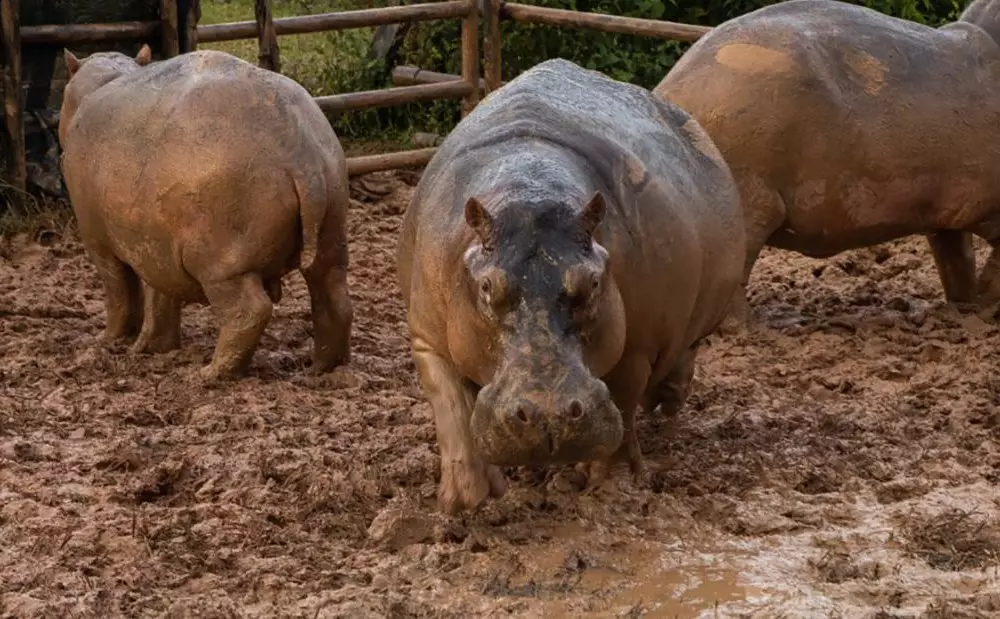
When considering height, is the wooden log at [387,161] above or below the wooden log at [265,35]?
below

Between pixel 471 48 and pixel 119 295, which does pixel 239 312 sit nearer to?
pixel 119 295

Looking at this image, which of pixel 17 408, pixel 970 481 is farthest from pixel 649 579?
pixel 17 408

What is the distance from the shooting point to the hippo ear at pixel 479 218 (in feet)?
12.9

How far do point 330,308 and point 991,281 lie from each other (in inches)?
110

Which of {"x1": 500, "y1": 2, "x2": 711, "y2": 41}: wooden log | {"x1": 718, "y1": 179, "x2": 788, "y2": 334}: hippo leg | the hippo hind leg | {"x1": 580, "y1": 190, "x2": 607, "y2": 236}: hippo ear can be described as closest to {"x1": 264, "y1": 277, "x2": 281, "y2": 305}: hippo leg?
the hippo hind leg

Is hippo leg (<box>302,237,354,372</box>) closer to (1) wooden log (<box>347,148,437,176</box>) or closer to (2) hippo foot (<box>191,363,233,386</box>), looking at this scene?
(2) hippo foot (<box>191,363,233,386</box>)

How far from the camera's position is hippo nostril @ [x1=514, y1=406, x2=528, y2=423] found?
149 inches

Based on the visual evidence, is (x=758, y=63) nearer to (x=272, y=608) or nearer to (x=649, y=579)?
(x=649, y=579)

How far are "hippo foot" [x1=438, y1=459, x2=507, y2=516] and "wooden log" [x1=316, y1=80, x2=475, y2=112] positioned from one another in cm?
445

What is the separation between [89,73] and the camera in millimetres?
6465

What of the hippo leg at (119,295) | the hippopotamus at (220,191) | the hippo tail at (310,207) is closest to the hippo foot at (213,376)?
the hippopotamus at (220,191)

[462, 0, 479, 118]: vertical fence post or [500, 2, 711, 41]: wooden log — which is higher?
[500, 2, 711, 41]: wooden log

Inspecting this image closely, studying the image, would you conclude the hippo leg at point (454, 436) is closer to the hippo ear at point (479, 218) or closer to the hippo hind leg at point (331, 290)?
the hippo ear at point (479, 218)

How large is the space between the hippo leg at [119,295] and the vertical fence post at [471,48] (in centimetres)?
329
